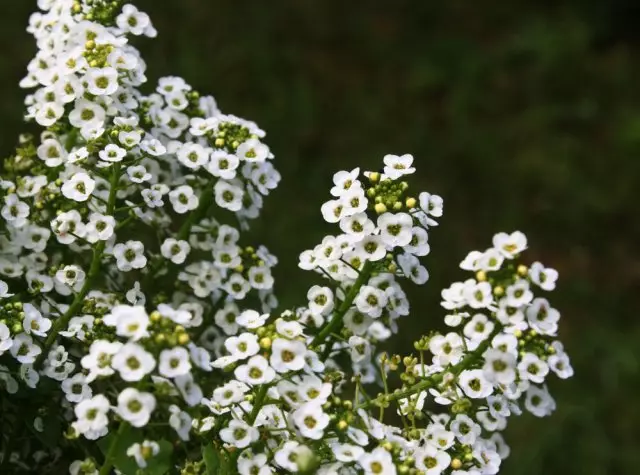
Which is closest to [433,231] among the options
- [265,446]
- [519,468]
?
[519,468]

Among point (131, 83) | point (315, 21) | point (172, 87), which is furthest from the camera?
point (315, 21)

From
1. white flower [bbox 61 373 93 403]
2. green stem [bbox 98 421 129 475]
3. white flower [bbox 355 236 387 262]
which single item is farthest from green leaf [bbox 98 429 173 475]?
white flower [bbox 355 236 387 262]

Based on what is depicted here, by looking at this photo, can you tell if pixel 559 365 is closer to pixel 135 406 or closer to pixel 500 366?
pixel 500 366

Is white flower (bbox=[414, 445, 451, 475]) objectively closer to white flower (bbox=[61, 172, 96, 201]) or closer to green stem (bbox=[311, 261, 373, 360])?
green stem (bbox=[311, 261, 373, 360])

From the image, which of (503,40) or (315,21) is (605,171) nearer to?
(503,40)

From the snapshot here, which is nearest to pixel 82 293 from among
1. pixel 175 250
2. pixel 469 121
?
pixel 175 250
